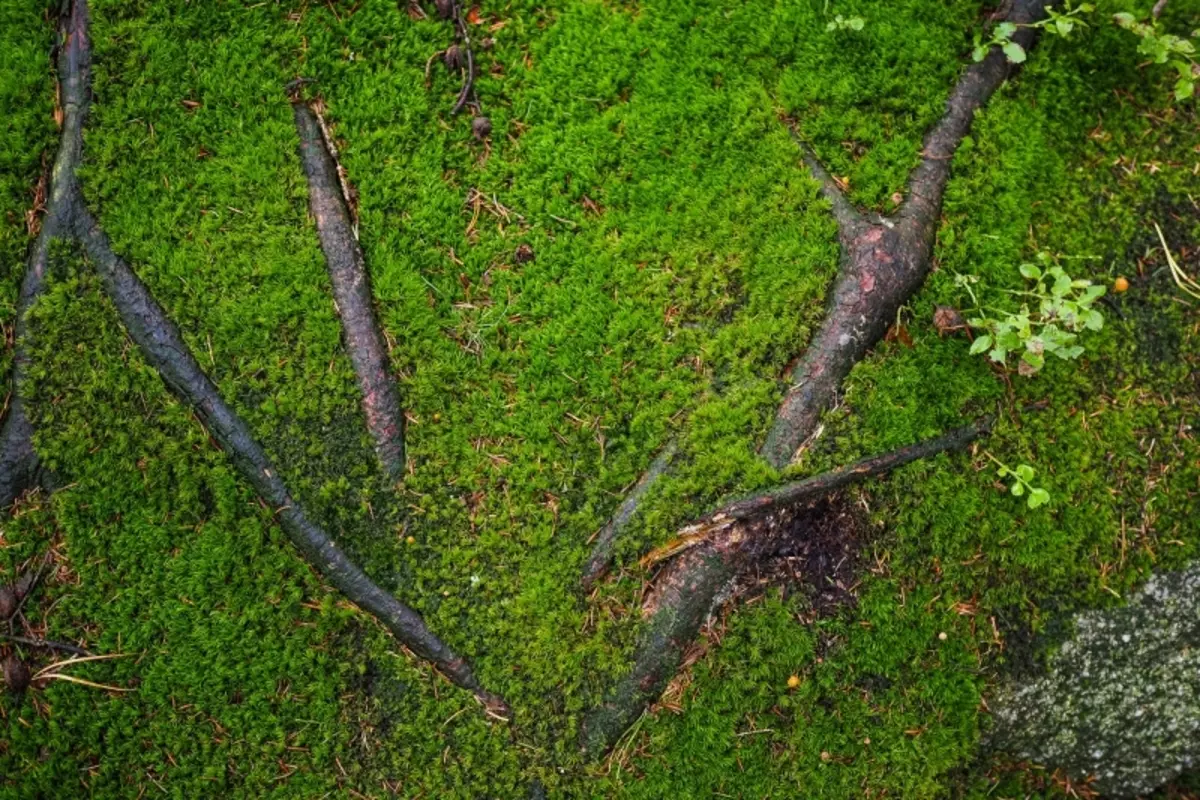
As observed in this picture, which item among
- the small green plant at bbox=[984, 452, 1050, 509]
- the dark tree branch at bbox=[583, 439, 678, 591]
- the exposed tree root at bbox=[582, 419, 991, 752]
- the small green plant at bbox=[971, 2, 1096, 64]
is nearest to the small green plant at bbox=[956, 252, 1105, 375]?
the small green plant at bbox=[984, 452, 1050, 509]

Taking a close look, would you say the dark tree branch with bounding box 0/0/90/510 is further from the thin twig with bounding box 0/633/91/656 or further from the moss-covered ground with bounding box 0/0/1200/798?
the thin twig with bounding box 0/633/91/656

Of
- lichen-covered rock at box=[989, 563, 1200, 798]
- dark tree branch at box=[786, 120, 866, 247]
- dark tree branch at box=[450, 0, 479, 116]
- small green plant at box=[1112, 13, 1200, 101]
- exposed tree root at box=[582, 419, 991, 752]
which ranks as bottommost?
lichen-covered rock at box=[989, 563, 1200, 798]

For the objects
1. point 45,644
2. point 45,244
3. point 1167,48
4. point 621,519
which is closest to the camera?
point 45,644

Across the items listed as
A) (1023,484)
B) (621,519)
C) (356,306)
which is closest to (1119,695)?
(1023,484)

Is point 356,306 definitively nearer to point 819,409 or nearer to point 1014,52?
point 819,409

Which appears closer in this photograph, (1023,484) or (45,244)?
(45,244)

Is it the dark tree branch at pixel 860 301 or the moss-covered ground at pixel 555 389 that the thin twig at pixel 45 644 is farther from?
the dark tree branch at pixel 860 301

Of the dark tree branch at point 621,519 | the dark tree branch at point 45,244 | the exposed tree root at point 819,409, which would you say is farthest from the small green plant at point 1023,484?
the dark tree branch at point 45,244
